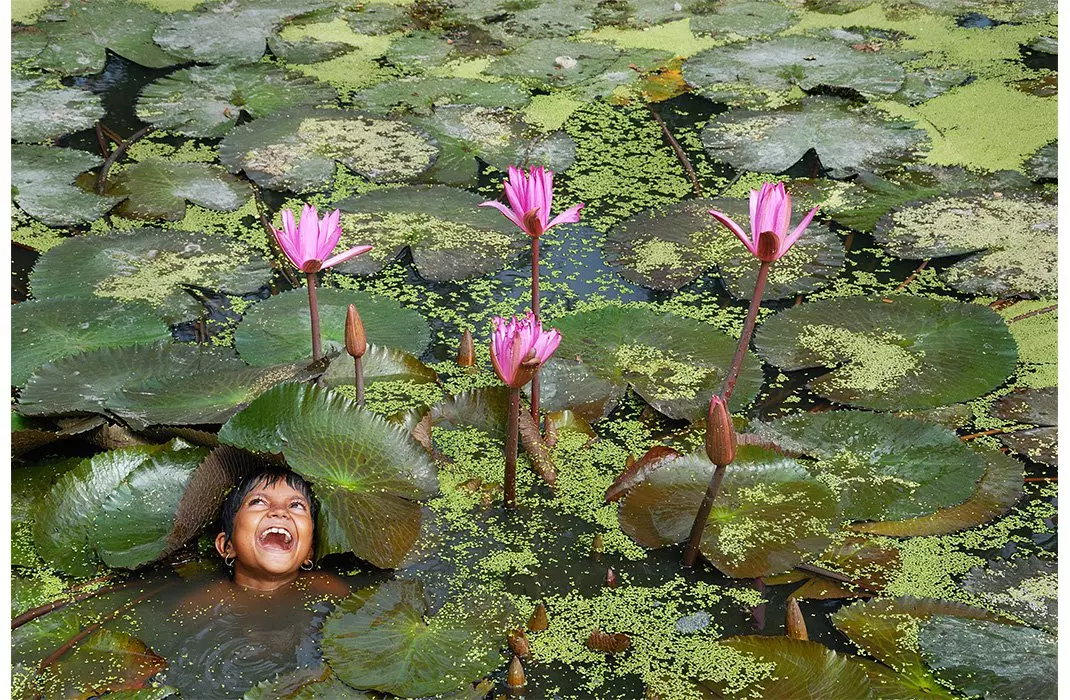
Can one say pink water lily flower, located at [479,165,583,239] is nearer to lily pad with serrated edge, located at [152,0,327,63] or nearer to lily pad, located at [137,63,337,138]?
lily pad, located at [137,63,337,138]

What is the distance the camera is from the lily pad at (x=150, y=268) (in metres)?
3.26

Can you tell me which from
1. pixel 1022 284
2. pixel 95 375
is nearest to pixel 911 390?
pixel 1022 284

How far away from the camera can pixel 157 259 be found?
11.3 feet

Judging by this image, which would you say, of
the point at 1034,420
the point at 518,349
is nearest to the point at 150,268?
the point at 518,349

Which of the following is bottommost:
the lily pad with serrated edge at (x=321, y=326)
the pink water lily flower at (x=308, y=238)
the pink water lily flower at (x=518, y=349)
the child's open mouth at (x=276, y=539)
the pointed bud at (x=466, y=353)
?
the child's open mouth at (x=276, y=539)

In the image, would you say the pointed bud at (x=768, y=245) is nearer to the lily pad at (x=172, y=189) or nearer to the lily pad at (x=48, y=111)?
the lily pad at (x=172, y=189)

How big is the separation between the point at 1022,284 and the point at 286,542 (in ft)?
6.96

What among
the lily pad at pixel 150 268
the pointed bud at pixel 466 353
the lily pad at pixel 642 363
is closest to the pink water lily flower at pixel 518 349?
the lily pad at pixel 642 363

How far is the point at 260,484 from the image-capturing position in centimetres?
237

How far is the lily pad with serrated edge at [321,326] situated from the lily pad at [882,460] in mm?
959

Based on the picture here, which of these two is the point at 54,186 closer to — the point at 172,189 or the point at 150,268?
the point at 172,189

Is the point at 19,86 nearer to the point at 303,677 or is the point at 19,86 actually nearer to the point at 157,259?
the point at 157,259

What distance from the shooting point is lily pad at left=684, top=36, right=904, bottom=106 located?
14.9ft

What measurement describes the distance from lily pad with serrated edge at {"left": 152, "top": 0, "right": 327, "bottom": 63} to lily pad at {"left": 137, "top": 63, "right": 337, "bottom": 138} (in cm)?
13
